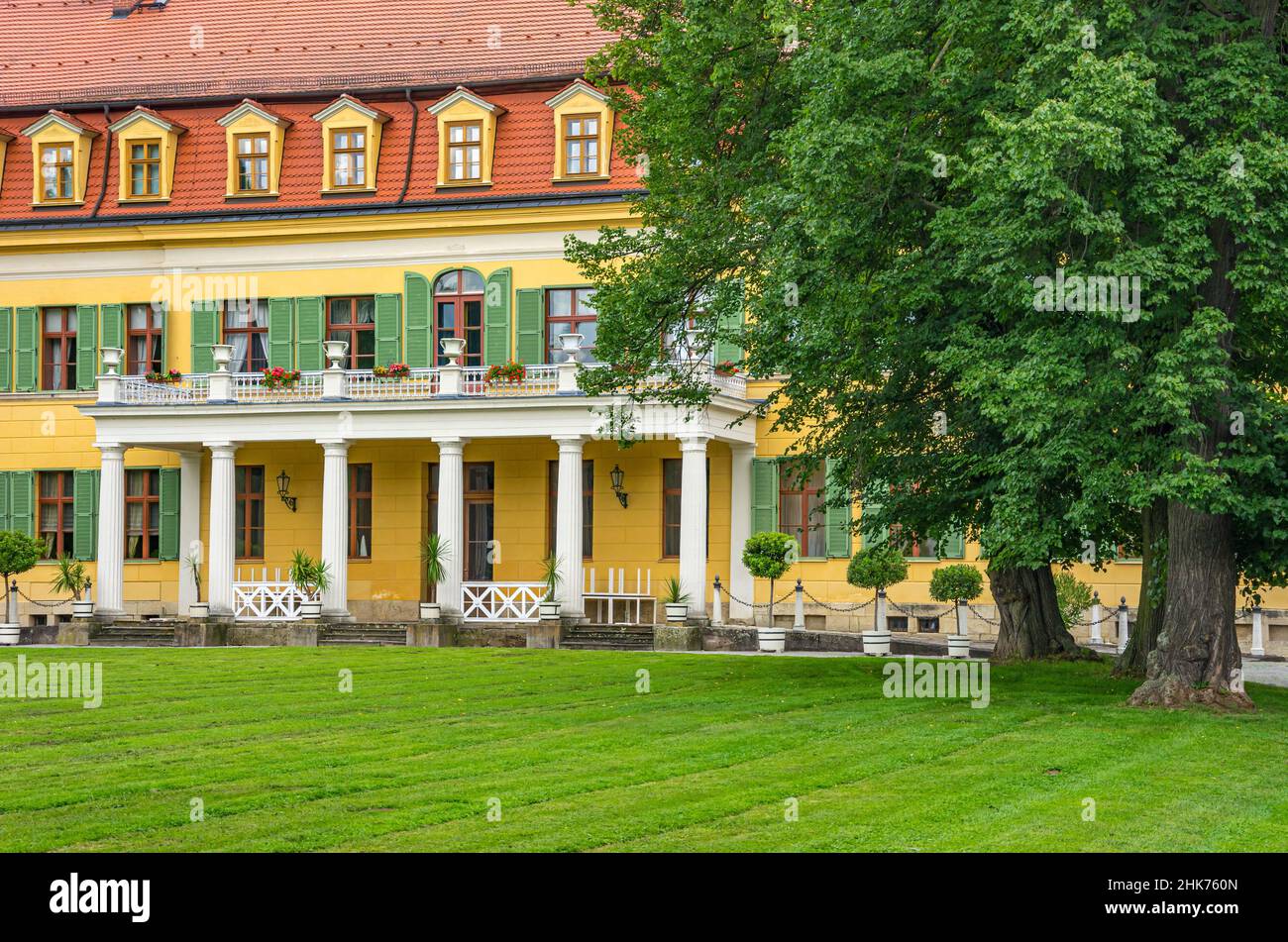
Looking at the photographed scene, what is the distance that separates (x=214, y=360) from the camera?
35281 millimetres

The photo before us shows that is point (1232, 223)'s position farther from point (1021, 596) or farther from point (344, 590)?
point (344, 590)

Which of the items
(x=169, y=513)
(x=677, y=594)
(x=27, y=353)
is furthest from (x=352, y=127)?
(x=677, y=594)

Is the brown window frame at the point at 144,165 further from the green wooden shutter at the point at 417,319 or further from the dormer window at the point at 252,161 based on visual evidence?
the green wooden shutter at the point at 417,319

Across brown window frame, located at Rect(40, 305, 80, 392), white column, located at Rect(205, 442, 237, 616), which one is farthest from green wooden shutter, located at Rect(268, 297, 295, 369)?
brown window frame, located at Rect(40, 305, 80, 392)

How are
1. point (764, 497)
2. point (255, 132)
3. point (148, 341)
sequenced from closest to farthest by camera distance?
point (764, 497), point (255, 132), point (148, 341)

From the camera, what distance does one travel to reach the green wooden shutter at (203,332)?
119 ft

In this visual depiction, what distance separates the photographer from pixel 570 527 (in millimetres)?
31359

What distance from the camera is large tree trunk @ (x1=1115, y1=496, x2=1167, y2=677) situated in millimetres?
19422

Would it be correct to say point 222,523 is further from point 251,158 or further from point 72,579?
point 251,158

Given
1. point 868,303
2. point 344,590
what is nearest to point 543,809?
point 868,303

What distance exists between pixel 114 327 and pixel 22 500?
13.7ft

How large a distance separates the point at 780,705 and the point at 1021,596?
7.57 m

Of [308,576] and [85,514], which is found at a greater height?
[85,514]

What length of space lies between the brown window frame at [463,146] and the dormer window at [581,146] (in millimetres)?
1819
